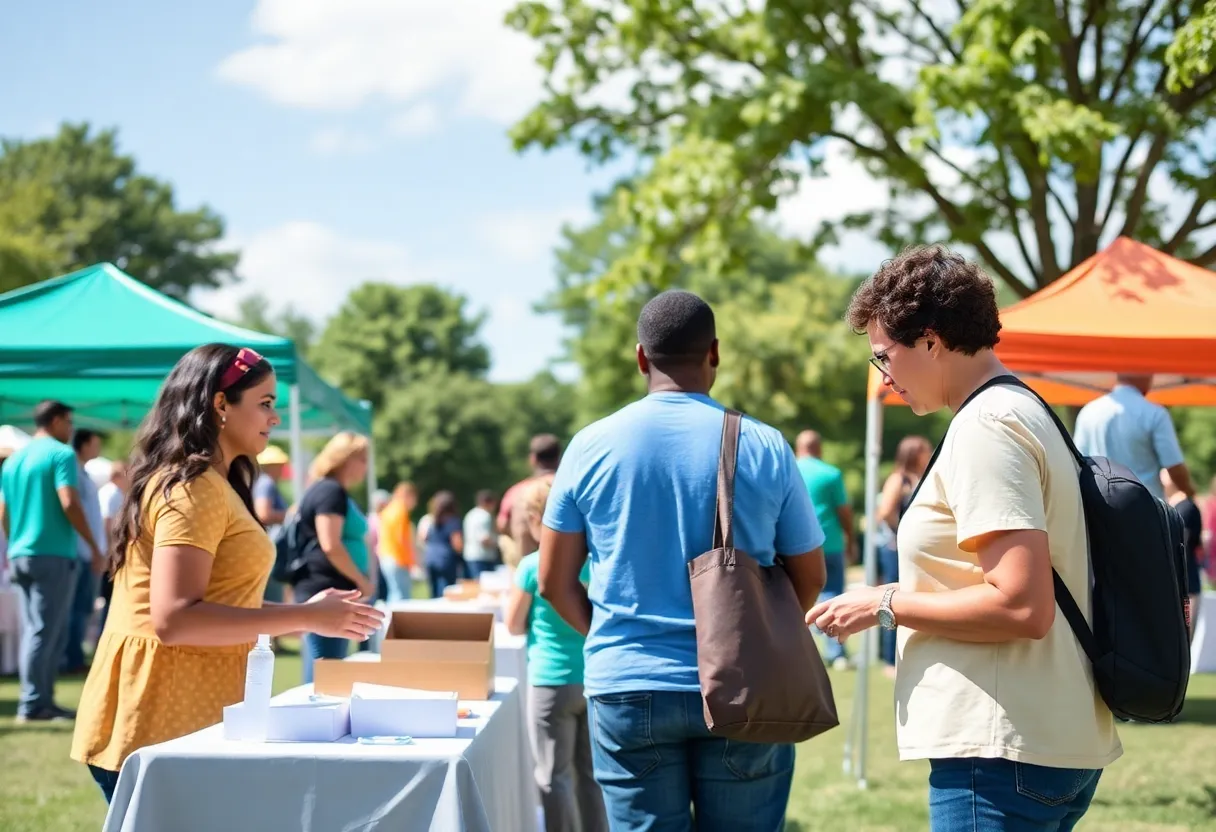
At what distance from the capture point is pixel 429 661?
11.4ft

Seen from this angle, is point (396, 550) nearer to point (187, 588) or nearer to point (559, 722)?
point (559, 722)

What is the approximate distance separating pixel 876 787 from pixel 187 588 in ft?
13.7

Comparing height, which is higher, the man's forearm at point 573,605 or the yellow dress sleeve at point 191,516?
the yellow dress sleeve at point 191,516

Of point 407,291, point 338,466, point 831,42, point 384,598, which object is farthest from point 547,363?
point 338,466

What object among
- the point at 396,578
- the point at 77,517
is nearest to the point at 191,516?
the point at 77,517

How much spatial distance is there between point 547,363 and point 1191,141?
148 ft

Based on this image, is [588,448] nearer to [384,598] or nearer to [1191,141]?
[1191,141]

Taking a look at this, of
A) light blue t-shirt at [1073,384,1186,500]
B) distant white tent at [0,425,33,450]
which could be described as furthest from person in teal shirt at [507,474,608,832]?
distant white tent at [0,425,33,450]

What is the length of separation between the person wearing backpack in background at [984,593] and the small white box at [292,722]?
4.55ft

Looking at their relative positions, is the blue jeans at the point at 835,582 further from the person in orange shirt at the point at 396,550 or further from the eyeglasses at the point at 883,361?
the eyeglasses at the point at 883,361

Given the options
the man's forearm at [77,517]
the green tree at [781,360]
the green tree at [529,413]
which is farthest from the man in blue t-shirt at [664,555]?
the green tree at [529,413]

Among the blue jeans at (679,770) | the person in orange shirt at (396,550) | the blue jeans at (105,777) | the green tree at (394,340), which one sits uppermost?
the green tree at (394,340)

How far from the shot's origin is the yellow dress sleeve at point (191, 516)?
2941 mm

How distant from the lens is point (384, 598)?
15.9 meters
